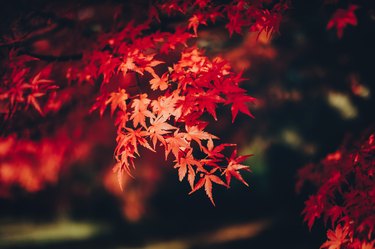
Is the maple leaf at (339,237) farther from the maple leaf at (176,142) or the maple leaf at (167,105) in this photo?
the maple leaf at (167,105)

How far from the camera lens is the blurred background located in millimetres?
5438

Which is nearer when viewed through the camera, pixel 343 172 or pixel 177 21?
pixel 343 172

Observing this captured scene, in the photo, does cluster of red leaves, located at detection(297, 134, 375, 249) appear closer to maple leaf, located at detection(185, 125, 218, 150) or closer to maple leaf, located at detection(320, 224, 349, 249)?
maple leaf, located at detection(320, 224, 349, 249)

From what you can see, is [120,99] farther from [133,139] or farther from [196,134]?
[196,134]

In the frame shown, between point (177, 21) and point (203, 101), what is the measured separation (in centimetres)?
198

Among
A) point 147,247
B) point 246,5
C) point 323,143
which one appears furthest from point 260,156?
point 246,5

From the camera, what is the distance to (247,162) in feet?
21.5

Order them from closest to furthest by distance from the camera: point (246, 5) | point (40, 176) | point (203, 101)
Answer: point (203, 101) → point (246, 5) → point (40, 176)

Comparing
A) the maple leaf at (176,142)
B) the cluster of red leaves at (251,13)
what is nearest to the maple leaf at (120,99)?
the maple leaf at (176,142)

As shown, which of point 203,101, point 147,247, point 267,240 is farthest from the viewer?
point 147,247

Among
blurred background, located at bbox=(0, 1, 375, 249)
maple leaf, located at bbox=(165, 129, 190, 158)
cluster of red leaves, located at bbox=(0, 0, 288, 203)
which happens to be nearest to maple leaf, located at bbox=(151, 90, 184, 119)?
cluster of red leaves, located at bbox=(0, 0, 288, 203)

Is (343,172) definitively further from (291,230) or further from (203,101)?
(291,230)

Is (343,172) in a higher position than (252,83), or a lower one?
higher

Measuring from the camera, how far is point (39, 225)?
625 centimetres
